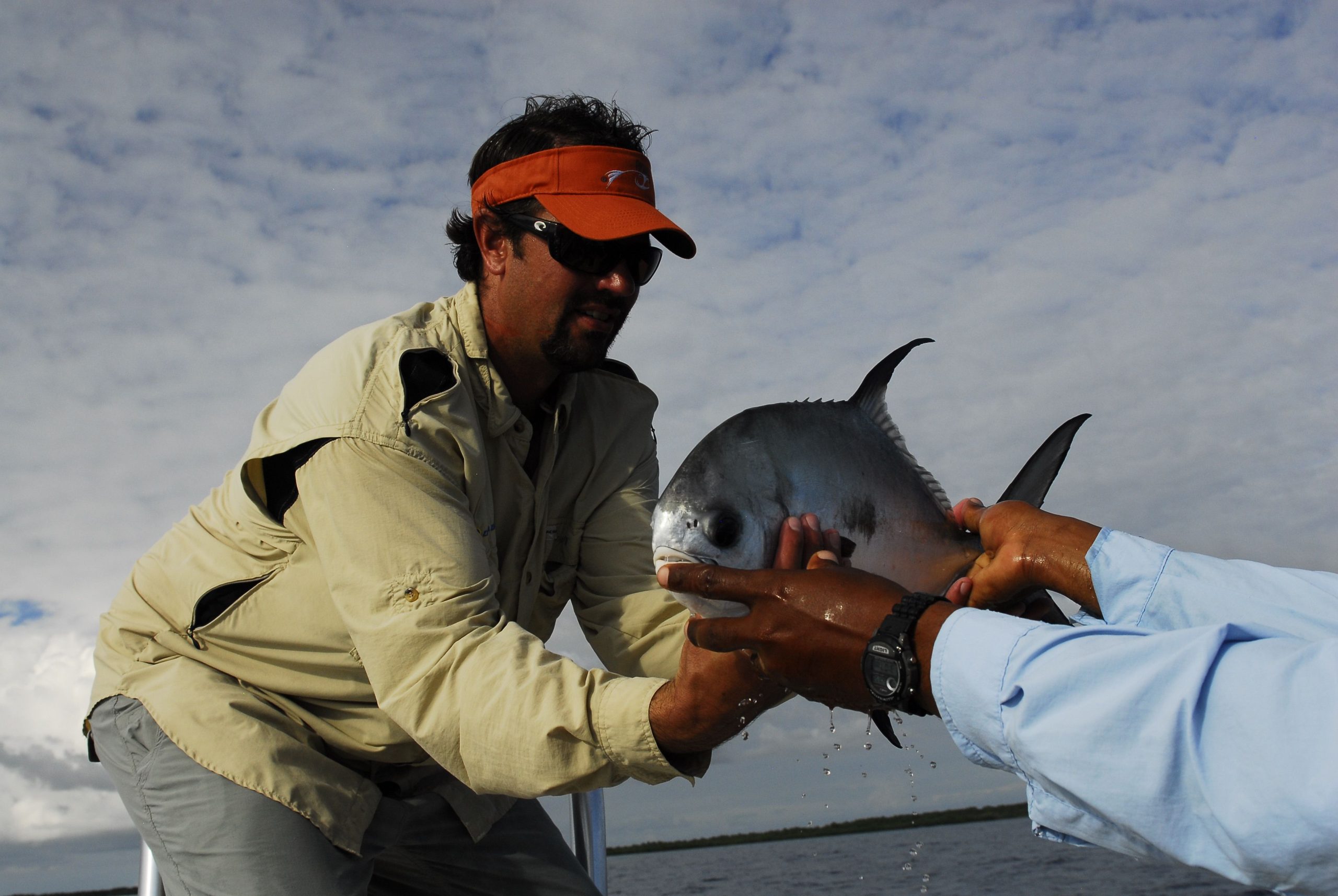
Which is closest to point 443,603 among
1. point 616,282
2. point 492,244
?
point 616,282

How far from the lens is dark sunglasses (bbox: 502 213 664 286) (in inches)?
142

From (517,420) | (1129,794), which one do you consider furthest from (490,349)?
(1129,794)

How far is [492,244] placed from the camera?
12.6 ft

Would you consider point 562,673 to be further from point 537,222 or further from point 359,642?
point 537,222

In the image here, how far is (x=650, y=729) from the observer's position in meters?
2.54

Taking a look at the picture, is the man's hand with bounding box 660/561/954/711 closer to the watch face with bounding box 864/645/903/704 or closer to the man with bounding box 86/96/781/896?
the watch face with bounding box 864/645/903/704

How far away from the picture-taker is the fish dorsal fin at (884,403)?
10.5ft

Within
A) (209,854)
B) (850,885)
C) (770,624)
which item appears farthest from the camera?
(850,885)

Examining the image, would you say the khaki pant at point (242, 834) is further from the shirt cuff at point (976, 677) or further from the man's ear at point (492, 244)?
the shirt cuff at point (976, 677)

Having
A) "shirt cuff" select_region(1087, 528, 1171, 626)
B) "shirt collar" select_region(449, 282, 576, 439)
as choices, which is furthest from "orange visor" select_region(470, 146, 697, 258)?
"shirt cuff" select_region(1087, 528, 1171, 626)

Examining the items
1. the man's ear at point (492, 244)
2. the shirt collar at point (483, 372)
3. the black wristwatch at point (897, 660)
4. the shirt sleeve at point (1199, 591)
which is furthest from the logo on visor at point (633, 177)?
the black wristwatch at point (897, 660)

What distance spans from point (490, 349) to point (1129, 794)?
2665mm

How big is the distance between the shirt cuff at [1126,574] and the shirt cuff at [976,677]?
113cm

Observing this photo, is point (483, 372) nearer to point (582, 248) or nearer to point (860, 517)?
point (582, 248)
